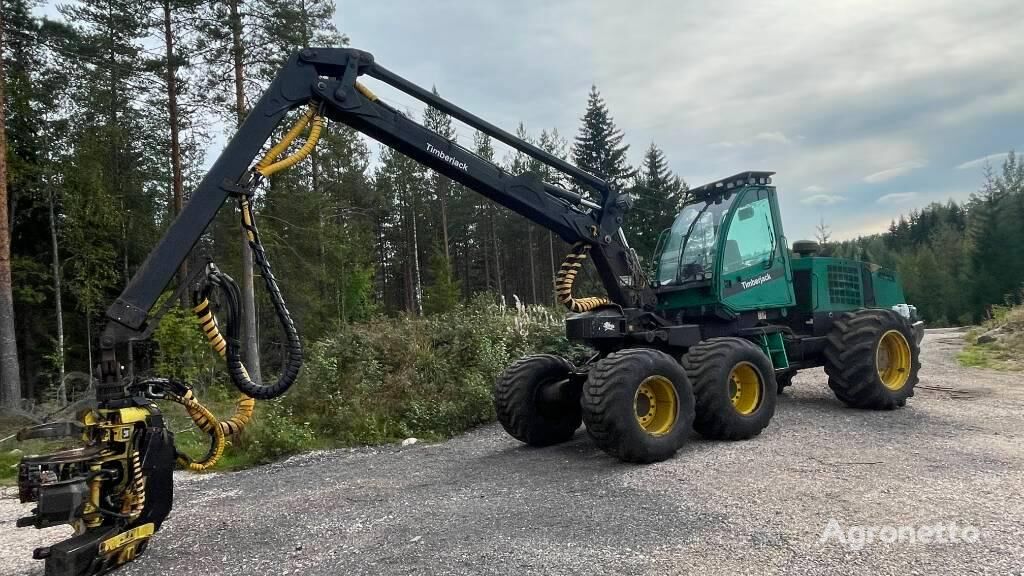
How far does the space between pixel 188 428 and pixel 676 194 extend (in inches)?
1099

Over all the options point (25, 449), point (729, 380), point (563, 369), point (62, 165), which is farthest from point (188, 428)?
point (62, 165)

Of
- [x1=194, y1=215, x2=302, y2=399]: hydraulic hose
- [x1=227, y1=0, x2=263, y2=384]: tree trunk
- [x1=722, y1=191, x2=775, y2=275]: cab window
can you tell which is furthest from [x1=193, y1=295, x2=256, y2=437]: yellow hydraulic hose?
[x1=227, y1=0, x2=263, y2=384]: tree trunk

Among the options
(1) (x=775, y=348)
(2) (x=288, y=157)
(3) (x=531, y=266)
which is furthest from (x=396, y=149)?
(3) (x=531, y=266)

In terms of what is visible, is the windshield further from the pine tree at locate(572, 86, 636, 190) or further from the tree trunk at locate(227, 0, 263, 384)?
the pine tree at locate(572, 86, 636, 190)

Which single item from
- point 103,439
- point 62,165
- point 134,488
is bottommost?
point 134,488

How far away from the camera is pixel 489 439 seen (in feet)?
25.2

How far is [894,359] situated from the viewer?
8070 millimetres

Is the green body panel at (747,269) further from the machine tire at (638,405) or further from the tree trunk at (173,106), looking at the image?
the tree trunk at (173,106)

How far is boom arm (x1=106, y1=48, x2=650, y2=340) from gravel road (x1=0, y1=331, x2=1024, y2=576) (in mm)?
1768

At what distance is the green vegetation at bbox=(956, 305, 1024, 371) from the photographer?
12.3 m

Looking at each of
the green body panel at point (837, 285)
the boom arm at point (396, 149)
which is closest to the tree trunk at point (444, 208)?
the green body panel at point (837, 285)

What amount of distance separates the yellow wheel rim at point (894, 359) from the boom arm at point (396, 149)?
141 inches

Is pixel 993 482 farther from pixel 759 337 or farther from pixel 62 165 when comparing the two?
pixel 62 165

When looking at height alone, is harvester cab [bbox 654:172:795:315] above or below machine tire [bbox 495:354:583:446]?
above
